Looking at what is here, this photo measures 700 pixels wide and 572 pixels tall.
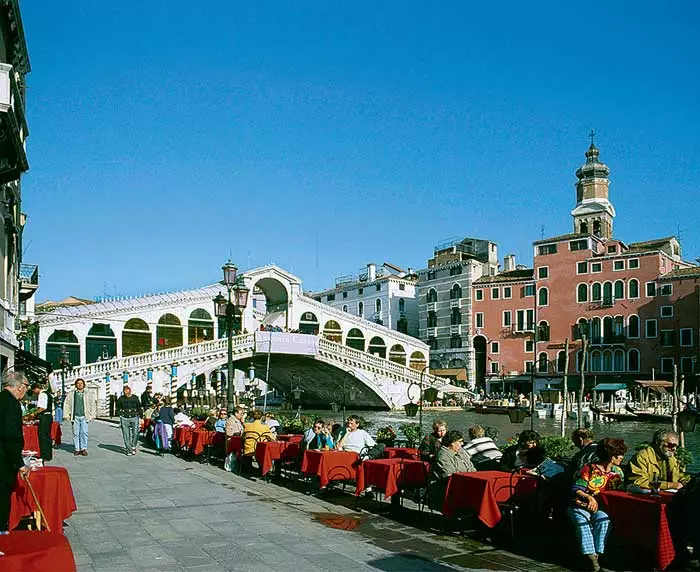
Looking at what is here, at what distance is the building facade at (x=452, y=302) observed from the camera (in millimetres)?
60156

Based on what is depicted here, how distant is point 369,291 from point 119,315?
2702 centimetres

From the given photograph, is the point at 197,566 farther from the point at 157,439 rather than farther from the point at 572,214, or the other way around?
the point at 572,214

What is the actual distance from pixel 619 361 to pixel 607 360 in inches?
33.2

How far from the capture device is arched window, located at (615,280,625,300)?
52.5 meters

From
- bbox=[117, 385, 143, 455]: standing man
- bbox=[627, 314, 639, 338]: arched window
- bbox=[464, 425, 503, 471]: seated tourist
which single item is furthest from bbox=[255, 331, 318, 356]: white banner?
bbox=[464, 425, 503, 471]: seated tourist

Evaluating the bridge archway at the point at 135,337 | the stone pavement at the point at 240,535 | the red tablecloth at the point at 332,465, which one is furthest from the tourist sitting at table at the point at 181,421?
the bridge archway at the point at 135,337

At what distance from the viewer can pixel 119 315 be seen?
4828 cm

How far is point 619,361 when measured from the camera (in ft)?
174

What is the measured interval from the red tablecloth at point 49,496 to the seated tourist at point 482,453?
4.24 metres

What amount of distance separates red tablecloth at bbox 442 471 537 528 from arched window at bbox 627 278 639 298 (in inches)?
1857

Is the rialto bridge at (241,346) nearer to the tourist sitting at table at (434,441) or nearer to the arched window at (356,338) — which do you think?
the arched window at (356,338)

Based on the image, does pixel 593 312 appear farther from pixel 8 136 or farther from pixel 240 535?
pixel 240 535

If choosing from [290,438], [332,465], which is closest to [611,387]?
[290,438]

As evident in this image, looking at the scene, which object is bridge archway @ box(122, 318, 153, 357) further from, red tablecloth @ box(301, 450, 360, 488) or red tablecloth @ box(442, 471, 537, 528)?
red tablecloth @ box(442, 471, 537, 528)
